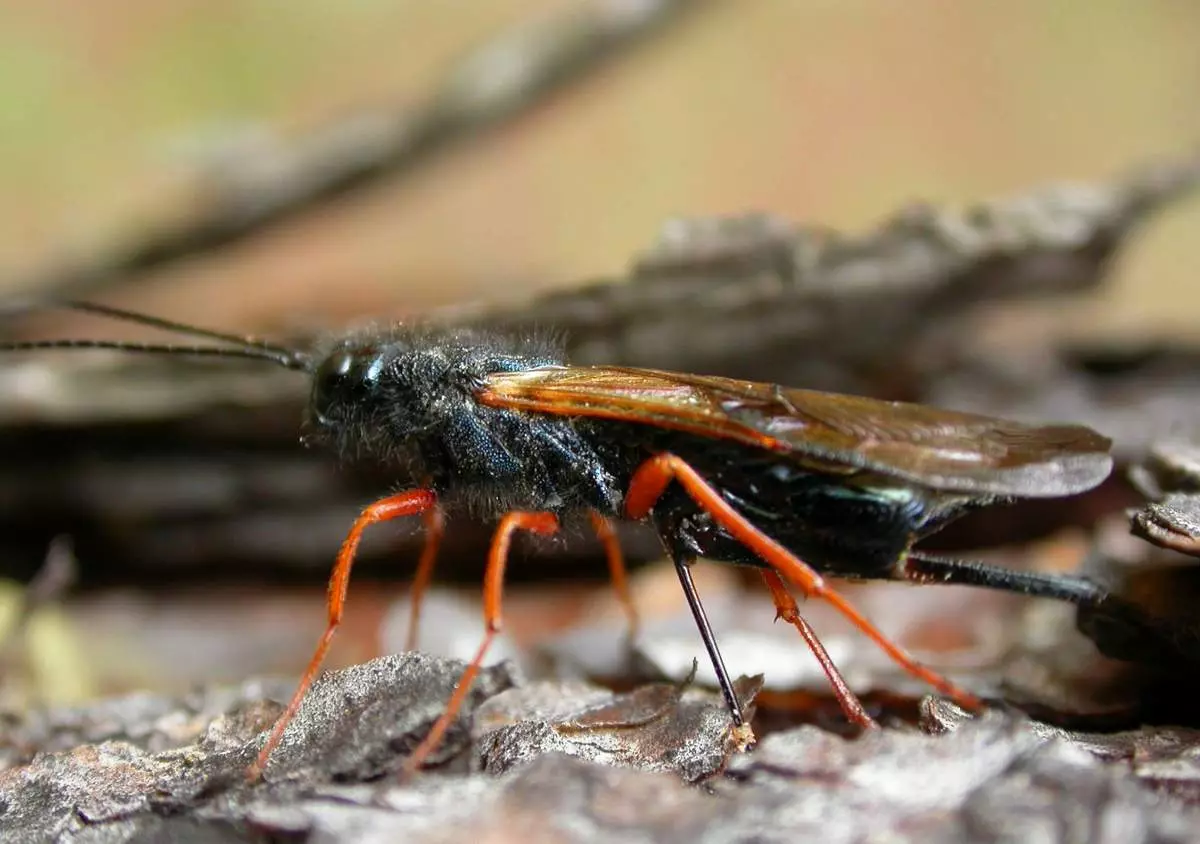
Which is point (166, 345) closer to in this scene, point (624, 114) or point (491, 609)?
point (491, 609)

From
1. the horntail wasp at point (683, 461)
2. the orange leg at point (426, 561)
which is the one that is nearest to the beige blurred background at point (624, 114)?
the orange leg at point (426, 561)

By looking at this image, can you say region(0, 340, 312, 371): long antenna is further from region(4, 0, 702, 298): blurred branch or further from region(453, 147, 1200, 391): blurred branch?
region(4, 0, 702, 298): blurred branch

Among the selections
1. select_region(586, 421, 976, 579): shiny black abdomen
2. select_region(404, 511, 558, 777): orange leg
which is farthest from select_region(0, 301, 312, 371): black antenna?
select_region(586, 421, 976, 579): shiny black abdomen

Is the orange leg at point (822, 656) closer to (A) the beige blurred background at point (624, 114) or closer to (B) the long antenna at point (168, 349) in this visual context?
(B) the long antenna at point (168, 349)

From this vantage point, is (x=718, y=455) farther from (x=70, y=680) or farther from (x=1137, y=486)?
(x=70, y=680)

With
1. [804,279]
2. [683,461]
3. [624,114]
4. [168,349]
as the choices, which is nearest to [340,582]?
[168,349]

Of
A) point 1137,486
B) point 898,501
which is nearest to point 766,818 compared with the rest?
point 898,501
